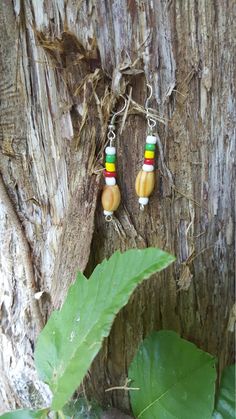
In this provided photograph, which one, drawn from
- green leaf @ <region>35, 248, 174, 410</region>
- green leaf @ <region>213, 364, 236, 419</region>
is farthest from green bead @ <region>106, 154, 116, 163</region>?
green leaf @ <region>213, 364, 236, 419</region>

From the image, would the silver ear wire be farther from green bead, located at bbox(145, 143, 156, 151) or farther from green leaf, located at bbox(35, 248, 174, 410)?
green leaf, located at bbox(35, 248, 174, 410)

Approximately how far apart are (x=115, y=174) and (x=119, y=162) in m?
0.02

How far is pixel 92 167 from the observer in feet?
2.12

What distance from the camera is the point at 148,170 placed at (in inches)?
24.3

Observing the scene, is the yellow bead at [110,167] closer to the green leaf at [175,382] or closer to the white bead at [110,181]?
the white bead at [110,181]

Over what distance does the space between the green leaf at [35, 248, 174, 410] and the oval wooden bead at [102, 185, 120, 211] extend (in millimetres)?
112

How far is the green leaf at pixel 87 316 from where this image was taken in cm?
49

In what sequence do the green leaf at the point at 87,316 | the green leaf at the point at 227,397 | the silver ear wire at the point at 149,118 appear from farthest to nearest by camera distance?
the green leaf at the point at 227,397 < the silver ear wire at the point at 149,118 < the green leaf at the point at 87,316

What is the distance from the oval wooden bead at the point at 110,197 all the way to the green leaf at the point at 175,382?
229 mm

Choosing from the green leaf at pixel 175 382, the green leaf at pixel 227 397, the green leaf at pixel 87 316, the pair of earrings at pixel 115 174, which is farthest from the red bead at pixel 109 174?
the green leaf at pixel 227 397

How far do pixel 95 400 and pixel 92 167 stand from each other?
1.43 ft

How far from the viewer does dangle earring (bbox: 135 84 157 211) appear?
606mm

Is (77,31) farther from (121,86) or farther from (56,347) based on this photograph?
(56,347)

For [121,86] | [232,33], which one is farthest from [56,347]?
[232,33]
